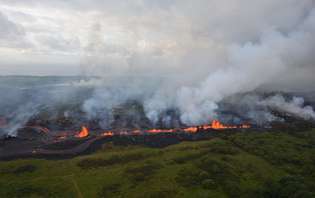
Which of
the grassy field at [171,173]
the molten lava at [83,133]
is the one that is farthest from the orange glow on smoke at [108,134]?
the grassy field at [171,173]

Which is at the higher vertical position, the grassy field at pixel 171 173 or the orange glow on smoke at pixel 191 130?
the orange glow on smoke at pixel 191 130

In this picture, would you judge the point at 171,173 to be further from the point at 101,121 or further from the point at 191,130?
the point at 101,121

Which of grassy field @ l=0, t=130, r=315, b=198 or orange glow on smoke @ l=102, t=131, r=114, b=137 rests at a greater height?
orange glow on smoke @ l=102, t=131, r=114, b=137

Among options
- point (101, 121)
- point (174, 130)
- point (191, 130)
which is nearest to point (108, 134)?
point (101, 121)

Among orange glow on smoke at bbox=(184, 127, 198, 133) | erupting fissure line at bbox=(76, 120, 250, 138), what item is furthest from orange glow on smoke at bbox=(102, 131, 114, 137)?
orange glow on smoke at bbox=(184, 127, 198, 133)

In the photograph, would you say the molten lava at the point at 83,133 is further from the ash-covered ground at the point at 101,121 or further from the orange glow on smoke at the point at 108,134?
the orange glow on smoke at the point at 108,134

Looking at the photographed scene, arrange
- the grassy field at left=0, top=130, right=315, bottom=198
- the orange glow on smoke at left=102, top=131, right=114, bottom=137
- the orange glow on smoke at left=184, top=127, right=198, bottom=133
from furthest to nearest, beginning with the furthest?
the orange glow on smoke at left=184, top=127, right=198, bottom=133 < the orange glow on smoke at left=102, top=131, right=114, bottom=137 < the grassy field at left=0, top=130, right=315, bottom=198

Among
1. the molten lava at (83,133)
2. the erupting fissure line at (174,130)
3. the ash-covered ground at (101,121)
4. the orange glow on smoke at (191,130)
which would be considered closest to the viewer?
the ash-covered ground at (101,121)

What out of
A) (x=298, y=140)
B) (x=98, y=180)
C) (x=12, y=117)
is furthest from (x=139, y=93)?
(x=98, y=180)

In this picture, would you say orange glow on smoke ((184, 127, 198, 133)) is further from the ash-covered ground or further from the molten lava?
the molten lava
